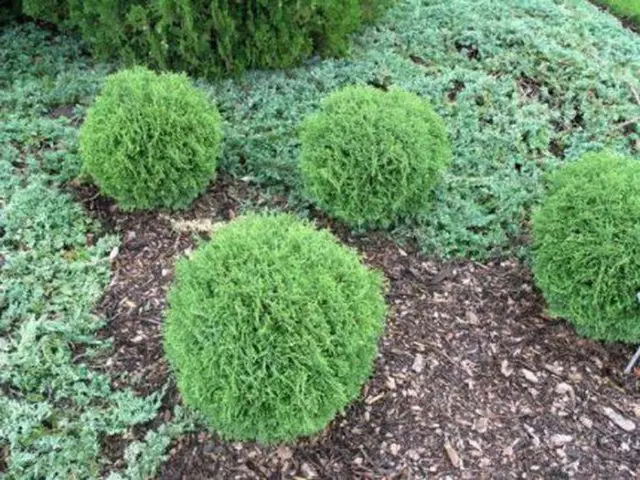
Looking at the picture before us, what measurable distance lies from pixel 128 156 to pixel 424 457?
84.9 inches

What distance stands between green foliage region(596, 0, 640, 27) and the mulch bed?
449 centimetres

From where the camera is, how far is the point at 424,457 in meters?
2.97

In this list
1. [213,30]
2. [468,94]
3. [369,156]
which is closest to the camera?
[369,156]

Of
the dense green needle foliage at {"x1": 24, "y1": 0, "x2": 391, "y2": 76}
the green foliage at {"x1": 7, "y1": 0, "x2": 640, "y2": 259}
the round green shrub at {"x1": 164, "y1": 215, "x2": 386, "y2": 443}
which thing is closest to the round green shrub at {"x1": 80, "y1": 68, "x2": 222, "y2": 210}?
the green foliage at {"x1": 7, "y1": 0, "x2": 640, "y2": 259}

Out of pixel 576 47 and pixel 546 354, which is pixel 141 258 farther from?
pixel 576 47

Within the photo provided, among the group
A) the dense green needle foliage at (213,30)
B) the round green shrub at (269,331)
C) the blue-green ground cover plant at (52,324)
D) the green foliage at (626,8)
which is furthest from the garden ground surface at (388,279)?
the green foliage at (626,8)

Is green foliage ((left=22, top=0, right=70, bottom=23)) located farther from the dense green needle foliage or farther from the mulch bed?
the mulch bed

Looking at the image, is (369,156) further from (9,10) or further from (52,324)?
(9,10)

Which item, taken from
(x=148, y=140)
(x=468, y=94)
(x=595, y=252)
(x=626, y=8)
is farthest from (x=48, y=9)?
(x=626, y=8)

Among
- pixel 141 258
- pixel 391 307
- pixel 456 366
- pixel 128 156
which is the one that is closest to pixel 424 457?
pixel 456 366

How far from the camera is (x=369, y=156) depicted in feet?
12.0

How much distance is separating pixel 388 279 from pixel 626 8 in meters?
5.10

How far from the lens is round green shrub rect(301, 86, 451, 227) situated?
144 inches

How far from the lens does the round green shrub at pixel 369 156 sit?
3.67m
